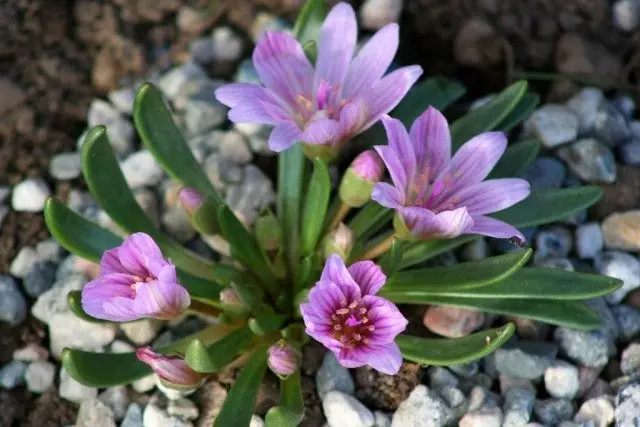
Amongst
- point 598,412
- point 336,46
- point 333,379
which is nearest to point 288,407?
point 333,379

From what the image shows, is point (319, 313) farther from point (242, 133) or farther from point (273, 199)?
point (242, 133)

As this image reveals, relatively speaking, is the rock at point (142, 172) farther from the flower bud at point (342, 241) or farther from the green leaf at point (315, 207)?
the flower bud at point (342, 241)

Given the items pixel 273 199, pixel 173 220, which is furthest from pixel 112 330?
pixel 273 199

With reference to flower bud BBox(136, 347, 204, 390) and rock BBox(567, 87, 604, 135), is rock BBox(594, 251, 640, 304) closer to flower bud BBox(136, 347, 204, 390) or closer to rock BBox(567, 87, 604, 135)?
rock BBox(567, 87, 604, 135)

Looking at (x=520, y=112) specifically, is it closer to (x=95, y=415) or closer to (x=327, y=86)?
(x=327, y=86)

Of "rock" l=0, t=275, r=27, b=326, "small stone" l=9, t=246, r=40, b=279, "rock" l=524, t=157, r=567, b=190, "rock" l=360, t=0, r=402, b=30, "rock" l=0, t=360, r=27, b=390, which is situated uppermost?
"rock" l=360, t=0, r=402, b=30

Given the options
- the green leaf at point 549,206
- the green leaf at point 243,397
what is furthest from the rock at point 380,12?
the green leaf at point 243,397

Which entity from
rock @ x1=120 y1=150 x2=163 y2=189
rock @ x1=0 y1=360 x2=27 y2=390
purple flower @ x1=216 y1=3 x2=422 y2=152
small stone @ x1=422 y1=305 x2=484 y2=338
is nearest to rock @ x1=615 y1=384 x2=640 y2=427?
small stone @ x1=422 y1=305 x2=484 y2=338
